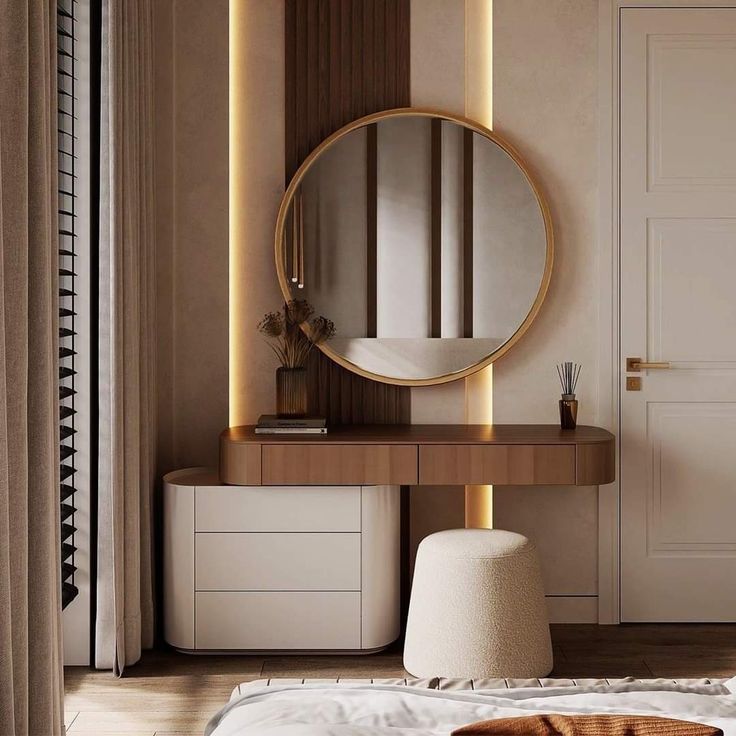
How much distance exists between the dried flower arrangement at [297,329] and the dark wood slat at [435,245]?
15.4 inches

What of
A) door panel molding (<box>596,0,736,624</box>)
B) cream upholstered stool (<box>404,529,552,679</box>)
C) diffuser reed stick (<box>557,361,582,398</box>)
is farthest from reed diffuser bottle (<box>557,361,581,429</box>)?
cream upholstered stool (<box>404,529,552,679</box>)

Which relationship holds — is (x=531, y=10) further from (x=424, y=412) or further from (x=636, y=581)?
(x=636, y=581)

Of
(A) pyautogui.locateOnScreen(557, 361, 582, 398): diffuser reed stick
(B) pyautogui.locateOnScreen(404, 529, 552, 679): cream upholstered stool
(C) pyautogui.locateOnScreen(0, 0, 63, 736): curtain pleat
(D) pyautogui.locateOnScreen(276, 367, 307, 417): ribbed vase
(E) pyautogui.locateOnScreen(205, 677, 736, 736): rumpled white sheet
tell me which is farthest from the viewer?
(A) pyautogui.locateOnScreen(557, 361, 582, 398): diffuser reed stick

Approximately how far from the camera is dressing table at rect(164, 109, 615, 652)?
120 inches

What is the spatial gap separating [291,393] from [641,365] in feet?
4.38

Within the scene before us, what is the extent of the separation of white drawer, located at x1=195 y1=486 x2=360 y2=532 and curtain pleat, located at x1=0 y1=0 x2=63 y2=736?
105 centimetres

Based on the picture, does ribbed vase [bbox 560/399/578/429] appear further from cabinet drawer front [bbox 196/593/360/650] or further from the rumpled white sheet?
the rumpled white sheet

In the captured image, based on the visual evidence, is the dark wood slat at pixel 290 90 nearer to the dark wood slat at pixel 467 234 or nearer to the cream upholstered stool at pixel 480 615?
the dark wood slat at pixel 467 234

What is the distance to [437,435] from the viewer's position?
3.14m

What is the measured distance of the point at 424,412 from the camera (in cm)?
348

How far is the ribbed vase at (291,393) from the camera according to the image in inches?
127

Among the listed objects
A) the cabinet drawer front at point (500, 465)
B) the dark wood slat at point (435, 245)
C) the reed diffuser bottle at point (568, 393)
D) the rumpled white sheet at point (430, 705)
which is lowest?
the rumpled white sheet at point (430, 705)

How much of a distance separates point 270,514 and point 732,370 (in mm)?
1830

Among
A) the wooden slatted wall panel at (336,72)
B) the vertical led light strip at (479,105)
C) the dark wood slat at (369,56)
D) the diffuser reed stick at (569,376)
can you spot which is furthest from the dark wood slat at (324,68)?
the diffuser reed stick at (569,376)
